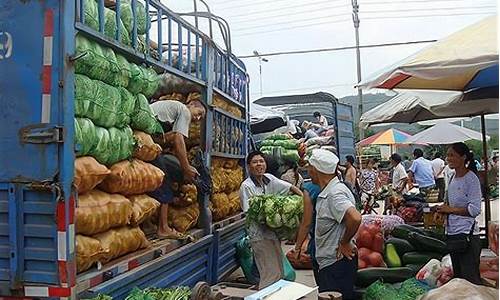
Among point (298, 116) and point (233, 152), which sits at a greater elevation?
point (298, 116)

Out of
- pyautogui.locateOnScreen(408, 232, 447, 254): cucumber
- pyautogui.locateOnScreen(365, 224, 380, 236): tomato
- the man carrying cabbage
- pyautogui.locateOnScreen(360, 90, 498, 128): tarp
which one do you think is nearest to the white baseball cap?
the man carrying cabbage

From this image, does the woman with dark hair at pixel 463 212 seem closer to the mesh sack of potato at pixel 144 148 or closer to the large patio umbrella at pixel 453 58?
the large patio umbrella at pixel 453 58

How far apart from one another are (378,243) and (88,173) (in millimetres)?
4700

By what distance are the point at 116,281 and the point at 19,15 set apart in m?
1.83

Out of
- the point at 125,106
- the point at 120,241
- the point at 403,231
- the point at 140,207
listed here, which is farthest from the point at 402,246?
the point at 125,106

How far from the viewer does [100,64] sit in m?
3.65

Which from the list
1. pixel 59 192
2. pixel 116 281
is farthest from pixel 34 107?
pixel 116 281

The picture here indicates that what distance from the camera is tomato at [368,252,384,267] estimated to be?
6.81 meters

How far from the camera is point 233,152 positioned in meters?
7.57

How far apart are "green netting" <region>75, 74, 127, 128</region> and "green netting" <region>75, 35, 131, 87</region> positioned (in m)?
0.05

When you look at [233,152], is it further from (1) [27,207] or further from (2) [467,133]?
(2) [467,133]

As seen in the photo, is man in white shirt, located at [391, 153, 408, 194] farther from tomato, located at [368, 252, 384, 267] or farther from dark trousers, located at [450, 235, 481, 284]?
dark trousers, located at [450, 235, 481, 284]

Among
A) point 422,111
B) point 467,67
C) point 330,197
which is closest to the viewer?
point 467,67

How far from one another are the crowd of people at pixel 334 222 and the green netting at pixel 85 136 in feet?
6.55
